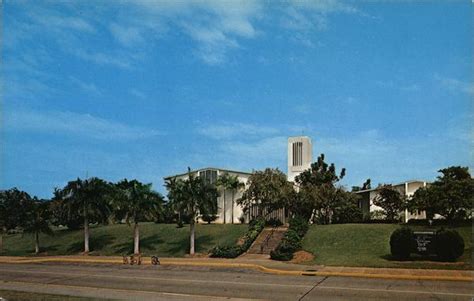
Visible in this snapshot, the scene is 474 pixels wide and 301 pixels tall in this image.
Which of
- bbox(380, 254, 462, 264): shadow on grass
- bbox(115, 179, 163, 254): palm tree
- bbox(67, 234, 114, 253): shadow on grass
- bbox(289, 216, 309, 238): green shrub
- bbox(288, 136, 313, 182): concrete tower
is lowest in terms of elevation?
bbox(67, 234, 114, 253): shadow on grass

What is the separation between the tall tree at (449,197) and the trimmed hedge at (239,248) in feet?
46.6

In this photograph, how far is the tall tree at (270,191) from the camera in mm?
51906

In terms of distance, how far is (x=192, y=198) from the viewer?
39156mm

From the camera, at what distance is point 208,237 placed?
44719mm

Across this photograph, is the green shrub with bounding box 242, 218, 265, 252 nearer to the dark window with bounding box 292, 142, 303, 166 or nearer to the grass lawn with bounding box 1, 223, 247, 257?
the grass lawn with bounding box 1, 223, 247, 257

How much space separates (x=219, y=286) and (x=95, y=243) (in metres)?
29.6

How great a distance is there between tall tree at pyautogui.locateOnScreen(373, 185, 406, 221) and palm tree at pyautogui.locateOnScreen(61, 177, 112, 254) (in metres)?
27.5

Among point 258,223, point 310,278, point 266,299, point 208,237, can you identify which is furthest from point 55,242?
point 266,299

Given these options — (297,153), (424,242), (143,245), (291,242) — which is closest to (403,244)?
(424,242)

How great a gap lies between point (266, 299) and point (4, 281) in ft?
51.0

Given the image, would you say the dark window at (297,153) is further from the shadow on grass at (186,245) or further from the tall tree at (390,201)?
the shadow on grass at (186,245)

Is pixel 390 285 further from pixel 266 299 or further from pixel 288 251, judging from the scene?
pixel 288 251

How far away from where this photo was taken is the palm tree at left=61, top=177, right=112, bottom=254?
4425 centimetres

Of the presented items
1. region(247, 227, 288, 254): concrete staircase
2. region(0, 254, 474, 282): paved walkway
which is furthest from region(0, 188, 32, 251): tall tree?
region(247, 227, 288, 254): concrete staircase
